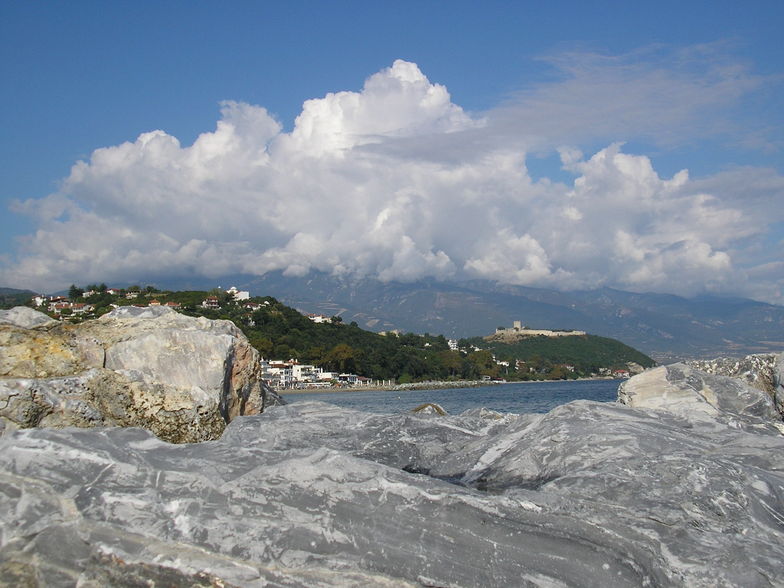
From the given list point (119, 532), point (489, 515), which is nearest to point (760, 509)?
point (489, 515)

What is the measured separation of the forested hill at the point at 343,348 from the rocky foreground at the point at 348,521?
8593cm

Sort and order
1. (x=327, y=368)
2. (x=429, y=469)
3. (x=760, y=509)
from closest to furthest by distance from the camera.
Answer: (x=760, y=509)
(x=429, y=469)
(x=327, y=368)

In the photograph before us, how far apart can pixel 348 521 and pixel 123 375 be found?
182 inches

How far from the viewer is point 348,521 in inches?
205

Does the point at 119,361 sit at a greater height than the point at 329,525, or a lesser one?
greater

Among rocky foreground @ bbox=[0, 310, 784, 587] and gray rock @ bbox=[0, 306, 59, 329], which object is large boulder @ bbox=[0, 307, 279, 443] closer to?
gray rock @ bbox=[0, 306, 59, 329]

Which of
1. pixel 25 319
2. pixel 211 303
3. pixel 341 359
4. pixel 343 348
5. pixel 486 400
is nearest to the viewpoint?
pixel 25 319

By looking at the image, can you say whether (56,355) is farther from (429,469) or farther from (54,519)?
(429,469)

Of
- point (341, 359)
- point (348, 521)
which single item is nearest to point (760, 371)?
point (348, 521)

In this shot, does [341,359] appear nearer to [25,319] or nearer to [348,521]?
[25,319]

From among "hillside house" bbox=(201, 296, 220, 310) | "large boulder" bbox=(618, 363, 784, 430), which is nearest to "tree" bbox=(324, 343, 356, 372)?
"hillside house" bbox=(201, 296, 220, 310)

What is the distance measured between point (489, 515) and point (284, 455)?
1907 millimetres

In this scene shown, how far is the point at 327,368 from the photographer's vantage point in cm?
11300

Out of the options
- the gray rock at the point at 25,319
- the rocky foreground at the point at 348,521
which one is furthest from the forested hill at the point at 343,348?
the rocky foreground at the point at 348,521
